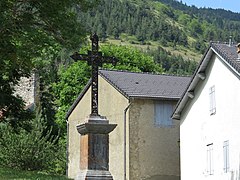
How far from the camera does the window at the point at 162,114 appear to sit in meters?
32.3

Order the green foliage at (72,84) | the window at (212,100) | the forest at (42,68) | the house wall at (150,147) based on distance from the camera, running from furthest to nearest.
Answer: the green foliage at (72,84) → the house wall at (150,147) → the window at (212,100) → the forest at (42,68)

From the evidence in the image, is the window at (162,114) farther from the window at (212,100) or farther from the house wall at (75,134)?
the window at (212,100)

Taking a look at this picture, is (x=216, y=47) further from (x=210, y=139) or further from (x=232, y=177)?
(x=232, y=177)

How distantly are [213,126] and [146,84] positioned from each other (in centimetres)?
915

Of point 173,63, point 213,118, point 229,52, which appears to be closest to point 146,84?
point 213,118

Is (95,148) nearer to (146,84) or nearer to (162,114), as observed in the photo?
(162,114)

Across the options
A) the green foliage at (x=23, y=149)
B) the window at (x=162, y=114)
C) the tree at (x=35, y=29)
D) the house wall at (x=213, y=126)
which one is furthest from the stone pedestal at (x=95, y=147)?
the green foliage at (x=23, y=149)

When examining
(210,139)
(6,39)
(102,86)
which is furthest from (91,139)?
(102,86)

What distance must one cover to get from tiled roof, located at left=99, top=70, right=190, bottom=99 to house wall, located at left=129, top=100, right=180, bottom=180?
0.65 meters

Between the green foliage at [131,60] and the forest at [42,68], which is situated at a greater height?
the green foliage at [131,60]

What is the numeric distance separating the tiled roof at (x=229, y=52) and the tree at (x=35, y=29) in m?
7.69

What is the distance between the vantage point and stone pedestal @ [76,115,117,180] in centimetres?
1396

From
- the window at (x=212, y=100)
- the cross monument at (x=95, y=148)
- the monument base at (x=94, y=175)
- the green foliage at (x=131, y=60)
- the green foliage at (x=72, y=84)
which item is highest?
the green foliage at (x=131, y=60)

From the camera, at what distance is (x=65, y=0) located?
56.1 feet
